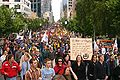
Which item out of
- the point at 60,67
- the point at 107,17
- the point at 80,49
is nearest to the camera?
the point at 60,67

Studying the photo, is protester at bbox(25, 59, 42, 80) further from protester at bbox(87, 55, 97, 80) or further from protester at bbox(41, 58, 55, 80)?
protester at bbox(87, 55, 97, 80)

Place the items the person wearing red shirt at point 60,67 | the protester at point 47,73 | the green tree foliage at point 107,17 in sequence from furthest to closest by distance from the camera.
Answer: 1. the green tree foliage at point 107,17
2. the person wearing red shirt at point 60,67
3. the protester at point 47,73

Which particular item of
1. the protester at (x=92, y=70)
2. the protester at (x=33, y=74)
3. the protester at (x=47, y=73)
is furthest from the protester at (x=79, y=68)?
the protester at (x=33, y=74)

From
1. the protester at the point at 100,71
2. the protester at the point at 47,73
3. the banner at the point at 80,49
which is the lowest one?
the protester at the point at 100,71

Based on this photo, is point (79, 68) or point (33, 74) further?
point (79, 68)

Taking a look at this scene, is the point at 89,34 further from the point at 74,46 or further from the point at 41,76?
the point at 41,76

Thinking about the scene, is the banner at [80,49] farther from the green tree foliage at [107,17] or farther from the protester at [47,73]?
the green tree foliage at [107,17]

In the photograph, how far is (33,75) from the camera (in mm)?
11102

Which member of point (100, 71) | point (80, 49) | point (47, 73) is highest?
point (80, 49)

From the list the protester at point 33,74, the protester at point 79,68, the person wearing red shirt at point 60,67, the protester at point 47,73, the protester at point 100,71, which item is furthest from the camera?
the protester at point 100,71

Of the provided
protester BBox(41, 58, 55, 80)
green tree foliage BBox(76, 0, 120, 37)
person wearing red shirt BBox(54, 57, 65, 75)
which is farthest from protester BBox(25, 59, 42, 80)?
green tree foliage BBox(76, 0, 120, 37)

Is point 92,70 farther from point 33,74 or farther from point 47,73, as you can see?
point 33,74

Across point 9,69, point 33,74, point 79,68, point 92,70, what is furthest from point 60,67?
point 92,70

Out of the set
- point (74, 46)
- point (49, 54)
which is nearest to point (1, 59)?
point (74, 46)
